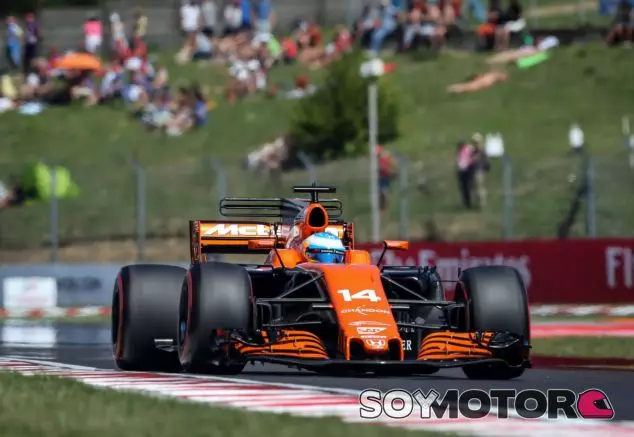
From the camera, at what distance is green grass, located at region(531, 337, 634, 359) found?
54.2ft

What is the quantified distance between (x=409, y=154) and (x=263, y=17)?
920 centimetres

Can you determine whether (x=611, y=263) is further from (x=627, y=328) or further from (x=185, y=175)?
(x=185, y=175)

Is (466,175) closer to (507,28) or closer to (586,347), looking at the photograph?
(507,28)

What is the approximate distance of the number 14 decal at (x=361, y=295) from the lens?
1240 cm

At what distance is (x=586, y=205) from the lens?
89.6ft

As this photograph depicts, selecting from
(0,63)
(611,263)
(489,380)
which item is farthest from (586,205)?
(0,63)

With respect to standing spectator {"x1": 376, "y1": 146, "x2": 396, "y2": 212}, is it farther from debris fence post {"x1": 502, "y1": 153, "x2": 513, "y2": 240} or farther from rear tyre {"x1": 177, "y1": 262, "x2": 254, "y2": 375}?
rear tyre {"x1": 177, "y1": 262, "x2": 254, "y2": 375}

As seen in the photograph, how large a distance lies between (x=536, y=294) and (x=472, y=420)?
18349 millimetres

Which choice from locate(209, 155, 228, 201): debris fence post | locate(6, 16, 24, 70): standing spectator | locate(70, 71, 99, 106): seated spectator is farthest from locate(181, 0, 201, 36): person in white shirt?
locate(209, 155, 228, 201): debris fence post

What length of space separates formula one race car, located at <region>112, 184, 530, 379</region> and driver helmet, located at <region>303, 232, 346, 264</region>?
36mm

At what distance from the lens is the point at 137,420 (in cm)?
845

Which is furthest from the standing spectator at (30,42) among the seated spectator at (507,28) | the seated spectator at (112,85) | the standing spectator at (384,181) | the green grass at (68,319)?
the green grass at (68,319)

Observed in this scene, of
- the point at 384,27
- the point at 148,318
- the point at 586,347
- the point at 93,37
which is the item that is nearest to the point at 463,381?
the point at 148,318

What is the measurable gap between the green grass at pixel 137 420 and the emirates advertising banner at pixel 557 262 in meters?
16.7
